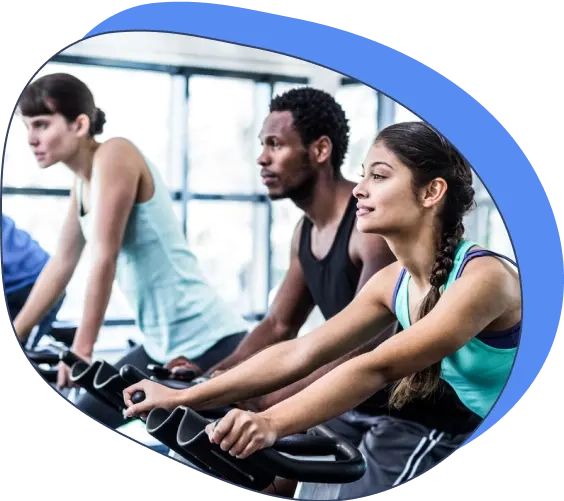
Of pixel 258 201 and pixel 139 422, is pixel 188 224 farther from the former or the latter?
pixel 139 422

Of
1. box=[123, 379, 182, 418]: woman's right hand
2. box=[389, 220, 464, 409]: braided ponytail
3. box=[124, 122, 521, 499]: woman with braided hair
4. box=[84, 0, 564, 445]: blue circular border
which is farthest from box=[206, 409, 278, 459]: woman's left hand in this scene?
box=[84, 0, 564, 445]: blue circular border

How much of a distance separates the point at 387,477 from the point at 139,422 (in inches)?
20.6

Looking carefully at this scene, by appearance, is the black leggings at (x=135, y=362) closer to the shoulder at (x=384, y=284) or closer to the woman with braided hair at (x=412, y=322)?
the woman with braided hair at (x=412, y=322)

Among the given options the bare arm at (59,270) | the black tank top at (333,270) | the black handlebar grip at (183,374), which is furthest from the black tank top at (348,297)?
the bare arm at (59,270)

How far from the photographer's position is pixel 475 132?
5.43ft

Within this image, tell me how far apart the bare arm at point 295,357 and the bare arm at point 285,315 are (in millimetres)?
20

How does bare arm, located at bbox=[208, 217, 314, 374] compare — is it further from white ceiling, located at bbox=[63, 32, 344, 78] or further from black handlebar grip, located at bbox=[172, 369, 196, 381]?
white ceiling, located at bbox=[63, 32, 344, 78]

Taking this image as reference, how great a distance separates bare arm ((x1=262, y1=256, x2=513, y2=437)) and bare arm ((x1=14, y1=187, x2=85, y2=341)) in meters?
0.53

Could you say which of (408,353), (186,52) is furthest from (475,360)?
(186,52)

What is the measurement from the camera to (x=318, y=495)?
1917 mm

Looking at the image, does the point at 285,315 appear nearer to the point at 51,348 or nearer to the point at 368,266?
the point at 368,266

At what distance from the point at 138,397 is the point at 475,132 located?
850 mm

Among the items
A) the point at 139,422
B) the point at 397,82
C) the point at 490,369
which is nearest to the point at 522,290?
the point at 490,369

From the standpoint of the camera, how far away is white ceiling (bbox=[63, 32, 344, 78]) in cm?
179
